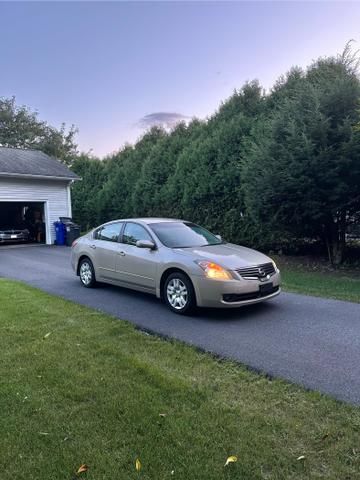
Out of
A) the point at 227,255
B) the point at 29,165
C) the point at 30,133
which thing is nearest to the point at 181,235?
the point at 227,255

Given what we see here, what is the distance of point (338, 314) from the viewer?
629cm

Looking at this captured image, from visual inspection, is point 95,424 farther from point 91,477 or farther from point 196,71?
point 196,71

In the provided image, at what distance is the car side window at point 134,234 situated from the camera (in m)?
7.13

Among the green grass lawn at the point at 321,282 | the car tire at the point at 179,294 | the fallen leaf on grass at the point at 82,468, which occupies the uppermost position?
the car tire at the point at 179,294

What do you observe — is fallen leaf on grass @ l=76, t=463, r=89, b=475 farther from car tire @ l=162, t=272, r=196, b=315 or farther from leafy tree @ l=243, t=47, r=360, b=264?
leafy tree @ l=243, t=47, r=360, b=264

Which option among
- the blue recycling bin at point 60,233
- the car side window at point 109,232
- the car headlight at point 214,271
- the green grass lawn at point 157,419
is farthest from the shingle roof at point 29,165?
the green grass lawn at point 157,419

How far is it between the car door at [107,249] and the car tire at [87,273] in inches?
8.9

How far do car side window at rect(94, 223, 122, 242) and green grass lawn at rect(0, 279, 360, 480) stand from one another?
3222 millimetres

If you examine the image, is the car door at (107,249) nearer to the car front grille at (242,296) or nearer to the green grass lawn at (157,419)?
the car front grille at (242,296)

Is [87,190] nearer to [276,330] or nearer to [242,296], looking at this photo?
[242,296]

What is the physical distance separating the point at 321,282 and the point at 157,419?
709 centimetres

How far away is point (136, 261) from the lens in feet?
22.8

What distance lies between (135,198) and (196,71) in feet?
22.6

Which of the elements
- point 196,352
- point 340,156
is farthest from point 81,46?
point 196,352
